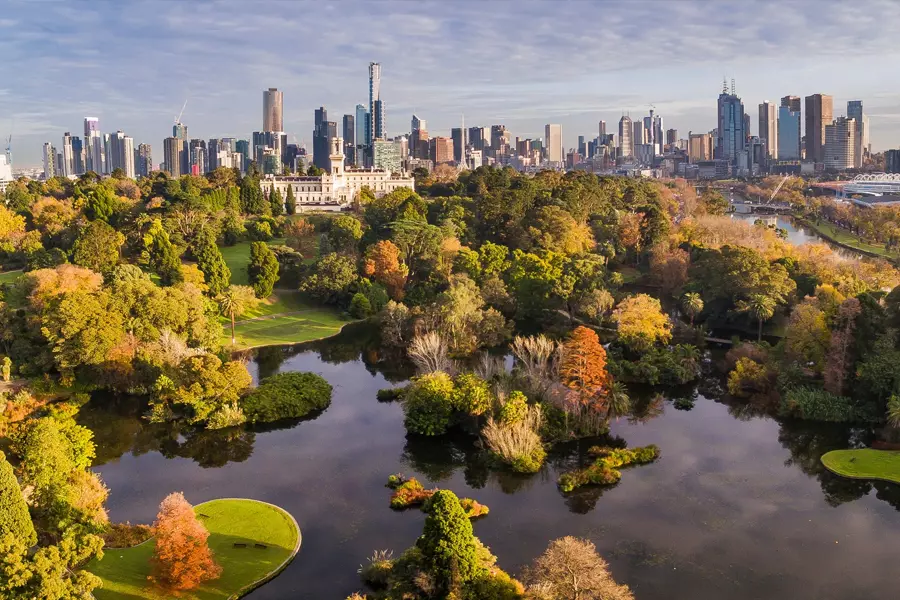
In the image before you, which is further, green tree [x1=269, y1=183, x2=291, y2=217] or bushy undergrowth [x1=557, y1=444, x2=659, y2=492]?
green tree [x1=269, y1=183, x2=291, y2=217]

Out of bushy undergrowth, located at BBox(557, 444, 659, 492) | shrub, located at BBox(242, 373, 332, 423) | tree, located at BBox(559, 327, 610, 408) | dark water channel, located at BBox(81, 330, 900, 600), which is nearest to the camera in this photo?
dark water channel, located at BBox(81, 330, 900, 600)

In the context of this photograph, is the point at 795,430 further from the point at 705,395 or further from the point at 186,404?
the point at 186,404

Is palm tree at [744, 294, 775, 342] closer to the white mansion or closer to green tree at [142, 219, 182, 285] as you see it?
green tree at [142, 219, 182, 285]

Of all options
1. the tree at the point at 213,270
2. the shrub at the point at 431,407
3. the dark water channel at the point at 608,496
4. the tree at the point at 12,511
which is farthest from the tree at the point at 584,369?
the tree at the point at 213,270

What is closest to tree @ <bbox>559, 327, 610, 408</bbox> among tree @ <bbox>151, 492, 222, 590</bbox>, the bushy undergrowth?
the bushy undergrowth

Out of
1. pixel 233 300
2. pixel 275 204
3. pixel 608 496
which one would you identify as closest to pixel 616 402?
pixel 608 496

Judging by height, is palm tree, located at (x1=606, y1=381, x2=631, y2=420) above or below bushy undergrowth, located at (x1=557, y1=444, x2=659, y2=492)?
above
